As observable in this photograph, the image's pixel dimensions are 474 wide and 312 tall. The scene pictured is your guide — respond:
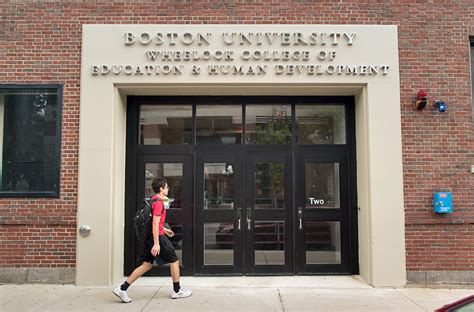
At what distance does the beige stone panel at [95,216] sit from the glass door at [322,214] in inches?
135

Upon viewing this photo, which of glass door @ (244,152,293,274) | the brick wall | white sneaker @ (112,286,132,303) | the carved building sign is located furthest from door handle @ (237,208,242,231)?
the brick wall

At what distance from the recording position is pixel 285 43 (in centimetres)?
712

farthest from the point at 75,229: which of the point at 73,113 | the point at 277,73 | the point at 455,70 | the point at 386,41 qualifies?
the point at 455,70

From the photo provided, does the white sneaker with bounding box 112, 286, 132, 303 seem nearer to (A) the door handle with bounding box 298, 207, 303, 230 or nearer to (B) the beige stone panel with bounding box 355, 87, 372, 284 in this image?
(A) the door handle with bounding box 298, 207, 303, 230

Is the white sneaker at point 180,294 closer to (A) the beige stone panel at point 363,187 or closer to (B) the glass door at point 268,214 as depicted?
(B) the glass door at point 268,214

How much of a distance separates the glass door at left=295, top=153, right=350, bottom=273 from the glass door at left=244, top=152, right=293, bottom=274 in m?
0.21

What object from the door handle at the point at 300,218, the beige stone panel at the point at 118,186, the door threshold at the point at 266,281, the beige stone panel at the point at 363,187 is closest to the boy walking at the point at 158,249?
the door threshold at the point at 266,281

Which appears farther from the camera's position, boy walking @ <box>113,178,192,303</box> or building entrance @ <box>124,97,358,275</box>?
building entrance @ <box>124,97,358,275</box>

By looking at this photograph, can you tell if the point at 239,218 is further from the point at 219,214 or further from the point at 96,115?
the point at 96,115

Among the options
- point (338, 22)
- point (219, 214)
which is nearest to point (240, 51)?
point (338, 22)

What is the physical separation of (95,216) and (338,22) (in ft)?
18.2

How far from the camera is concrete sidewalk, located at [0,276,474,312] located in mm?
5730

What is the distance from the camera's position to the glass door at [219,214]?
743 cm

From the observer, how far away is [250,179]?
753 centimetres
